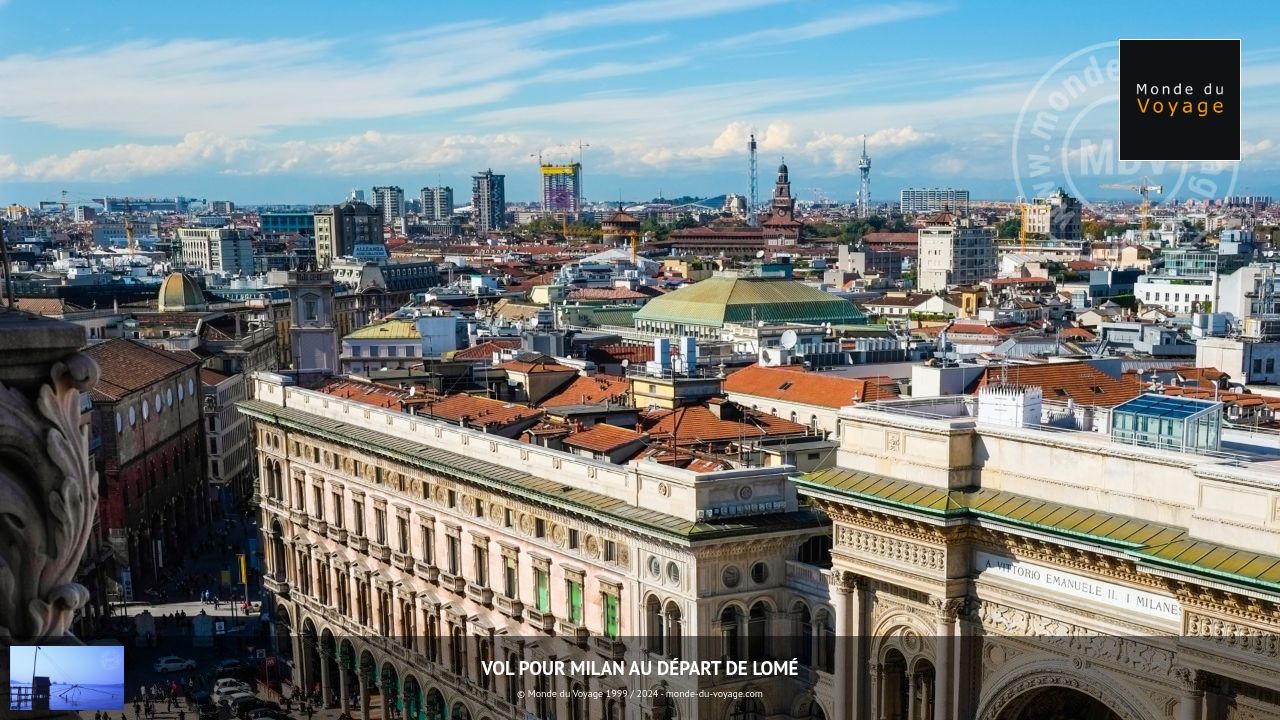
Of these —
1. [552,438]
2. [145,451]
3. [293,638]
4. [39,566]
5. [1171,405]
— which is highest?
[39,566]

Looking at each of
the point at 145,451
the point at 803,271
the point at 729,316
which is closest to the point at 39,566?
the point at 145,451

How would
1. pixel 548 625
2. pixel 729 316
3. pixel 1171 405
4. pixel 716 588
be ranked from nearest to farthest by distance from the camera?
pixel 1171 405 < pixel 716 588 < pixel 548 625 < pixel 729 316

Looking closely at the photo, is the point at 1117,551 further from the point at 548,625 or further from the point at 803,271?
the point at 803,271

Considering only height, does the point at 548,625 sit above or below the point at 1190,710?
below

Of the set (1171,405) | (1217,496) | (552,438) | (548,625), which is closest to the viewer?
(1217,496)

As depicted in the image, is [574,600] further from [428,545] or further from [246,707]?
[246,707]

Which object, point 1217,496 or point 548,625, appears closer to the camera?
point 1217,496

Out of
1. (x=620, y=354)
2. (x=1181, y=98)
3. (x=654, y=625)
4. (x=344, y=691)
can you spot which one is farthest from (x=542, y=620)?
(x=620, y=354)

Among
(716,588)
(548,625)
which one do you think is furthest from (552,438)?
(716,588)
